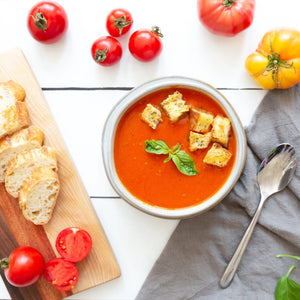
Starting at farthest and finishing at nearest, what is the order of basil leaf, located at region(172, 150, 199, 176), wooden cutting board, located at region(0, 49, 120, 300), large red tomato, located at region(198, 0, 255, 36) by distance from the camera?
wooden cutting board, located at region(0, 49, 120, 300)
large red tomato, located at region(198, 0, 255, 36)
basil leaf, located at region(172, 150, 199, 176)

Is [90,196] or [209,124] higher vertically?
[209,124]

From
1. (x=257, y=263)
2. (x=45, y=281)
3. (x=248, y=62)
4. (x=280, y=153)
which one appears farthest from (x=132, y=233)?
(x=248, y=62)

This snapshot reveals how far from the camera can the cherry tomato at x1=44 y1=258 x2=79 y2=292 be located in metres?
2.76

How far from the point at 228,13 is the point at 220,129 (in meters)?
0.71

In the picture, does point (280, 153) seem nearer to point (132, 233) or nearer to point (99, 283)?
point (132, 233)

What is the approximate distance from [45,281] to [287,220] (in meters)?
1.62

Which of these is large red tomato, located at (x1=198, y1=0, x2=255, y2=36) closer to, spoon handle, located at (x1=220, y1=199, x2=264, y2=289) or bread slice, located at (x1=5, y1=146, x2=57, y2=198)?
spoon handle, located at (x1=220, y1=199, x2=264, y2=289)

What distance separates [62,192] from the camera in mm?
2842

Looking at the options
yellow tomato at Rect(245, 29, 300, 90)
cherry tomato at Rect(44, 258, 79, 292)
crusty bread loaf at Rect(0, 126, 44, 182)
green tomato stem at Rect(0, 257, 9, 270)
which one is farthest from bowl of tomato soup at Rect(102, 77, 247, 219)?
green tomato stem at Rect(0, 257, 9, 270)

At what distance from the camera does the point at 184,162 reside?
251cm

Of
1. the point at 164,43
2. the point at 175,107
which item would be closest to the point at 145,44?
the point at 164,43

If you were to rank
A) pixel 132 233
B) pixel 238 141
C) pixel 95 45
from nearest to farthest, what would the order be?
1. pixel 238 141
2. pixel 95 45
3. pixel 132 233

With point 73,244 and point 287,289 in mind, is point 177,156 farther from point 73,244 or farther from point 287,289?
point 287,289

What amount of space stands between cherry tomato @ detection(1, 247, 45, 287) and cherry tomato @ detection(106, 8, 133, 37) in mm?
1483
